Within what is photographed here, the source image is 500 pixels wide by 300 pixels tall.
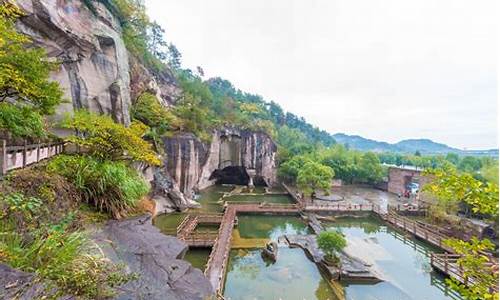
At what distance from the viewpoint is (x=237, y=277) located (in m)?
10.2

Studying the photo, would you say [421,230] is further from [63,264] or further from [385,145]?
[385,145]

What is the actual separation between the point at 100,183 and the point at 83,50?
8613 millimetres

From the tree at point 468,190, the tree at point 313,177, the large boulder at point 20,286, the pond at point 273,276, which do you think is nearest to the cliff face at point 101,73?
the pond at point 273,276

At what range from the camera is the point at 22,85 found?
221 inches

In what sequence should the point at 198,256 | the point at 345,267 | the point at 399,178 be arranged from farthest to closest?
the point at 399,178, the point at 198,256, the point at 345,267

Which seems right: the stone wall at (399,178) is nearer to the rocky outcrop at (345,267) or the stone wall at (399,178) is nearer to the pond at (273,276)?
the rocky outcrop at (345,267)

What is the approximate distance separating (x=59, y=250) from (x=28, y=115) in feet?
15.5

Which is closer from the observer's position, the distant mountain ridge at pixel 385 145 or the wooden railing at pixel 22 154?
the wooden railing at pixel 22 154

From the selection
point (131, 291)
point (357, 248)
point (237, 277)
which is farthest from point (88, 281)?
point (357, 248)

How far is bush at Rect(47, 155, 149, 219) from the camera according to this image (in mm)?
6285

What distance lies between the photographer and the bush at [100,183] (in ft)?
20.6

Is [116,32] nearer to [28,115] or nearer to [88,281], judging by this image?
[28,115]

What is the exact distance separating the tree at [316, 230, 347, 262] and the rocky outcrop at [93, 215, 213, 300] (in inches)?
286

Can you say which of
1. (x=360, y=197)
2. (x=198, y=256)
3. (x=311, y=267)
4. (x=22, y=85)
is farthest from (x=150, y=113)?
(x=360, y=197)
